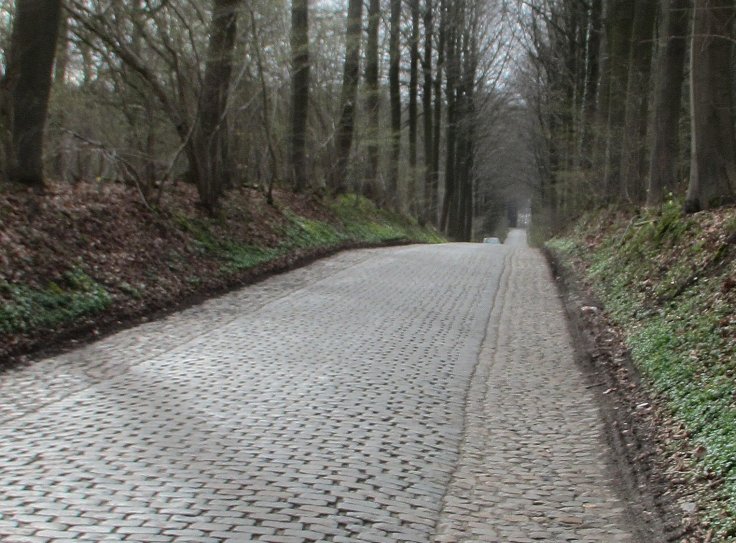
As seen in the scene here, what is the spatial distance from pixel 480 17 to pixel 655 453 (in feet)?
121

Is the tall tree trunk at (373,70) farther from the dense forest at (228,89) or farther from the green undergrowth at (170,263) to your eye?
the green undergrowth at (170,263)

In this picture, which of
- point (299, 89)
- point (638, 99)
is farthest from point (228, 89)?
point (638, 99)

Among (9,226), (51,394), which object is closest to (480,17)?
(9,226)

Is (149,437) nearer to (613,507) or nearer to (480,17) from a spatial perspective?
(613,507)

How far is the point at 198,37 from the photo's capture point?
689 inches

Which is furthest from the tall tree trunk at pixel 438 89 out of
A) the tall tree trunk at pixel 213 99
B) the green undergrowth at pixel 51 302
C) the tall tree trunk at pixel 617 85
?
the green undergrowth at pixel 51 302

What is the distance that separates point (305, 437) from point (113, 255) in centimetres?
755

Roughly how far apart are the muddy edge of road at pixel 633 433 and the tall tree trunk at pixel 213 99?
9459 mm

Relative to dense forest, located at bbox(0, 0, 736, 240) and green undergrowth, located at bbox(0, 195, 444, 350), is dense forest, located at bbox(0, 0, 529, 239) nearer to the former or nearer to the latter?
dense forest, located at bbox(0, 0, 736, 240)

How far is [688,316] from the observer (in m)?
8.82

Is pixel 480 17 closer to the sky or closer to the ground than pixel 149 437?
closer to the sky

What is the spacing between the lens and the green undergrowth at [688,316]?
5.93m

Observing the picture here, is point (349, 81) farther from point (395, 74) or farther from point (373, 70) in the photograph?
point (395, 74)

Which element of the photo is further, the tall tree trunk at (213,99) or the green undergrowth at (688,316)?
the tall tree trunk at (213,99)
